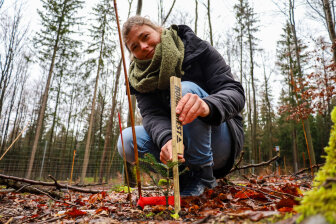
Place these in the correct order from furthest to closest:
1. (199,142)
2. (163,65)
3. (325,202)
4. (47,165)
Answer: (47,165)
(163,65)
(199,142)
(325,202)

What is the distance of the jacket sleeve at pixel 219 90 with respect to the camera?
1.35 metres

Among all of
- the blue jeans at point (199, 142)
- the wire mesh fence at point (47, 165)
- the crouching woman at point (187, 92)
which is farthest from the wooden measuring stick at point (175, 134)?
the wire mesh fence at point (47, 165)

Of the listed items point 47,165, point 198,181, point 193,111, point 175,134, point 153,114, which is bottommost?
point 47,165

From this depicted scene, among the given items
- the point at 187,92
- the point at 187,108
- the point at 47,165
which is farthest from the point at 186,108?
the point at 47,165

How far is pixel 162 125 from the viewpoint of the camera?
1821mm

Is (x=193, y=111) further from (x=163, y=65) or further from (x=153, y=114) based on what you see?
(x=153, y=114)

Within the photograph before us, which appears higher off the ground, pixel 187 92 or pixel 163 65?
pixel 163 65

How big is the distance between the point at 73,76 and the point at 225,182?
671 inches

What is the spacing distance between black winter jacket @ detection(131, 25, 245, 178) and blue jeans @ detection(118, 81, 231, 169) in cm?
9

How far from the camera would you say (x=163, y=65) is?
1.75 metres

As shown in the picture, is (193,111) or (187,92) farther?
A: (187,92)

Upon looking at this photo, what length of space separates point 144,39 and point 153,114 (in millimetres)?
748

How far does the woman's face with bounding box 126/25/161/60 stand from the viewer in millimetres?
2035

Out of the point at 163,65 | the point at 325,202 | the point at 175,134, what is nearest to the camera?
the point at 325,202
